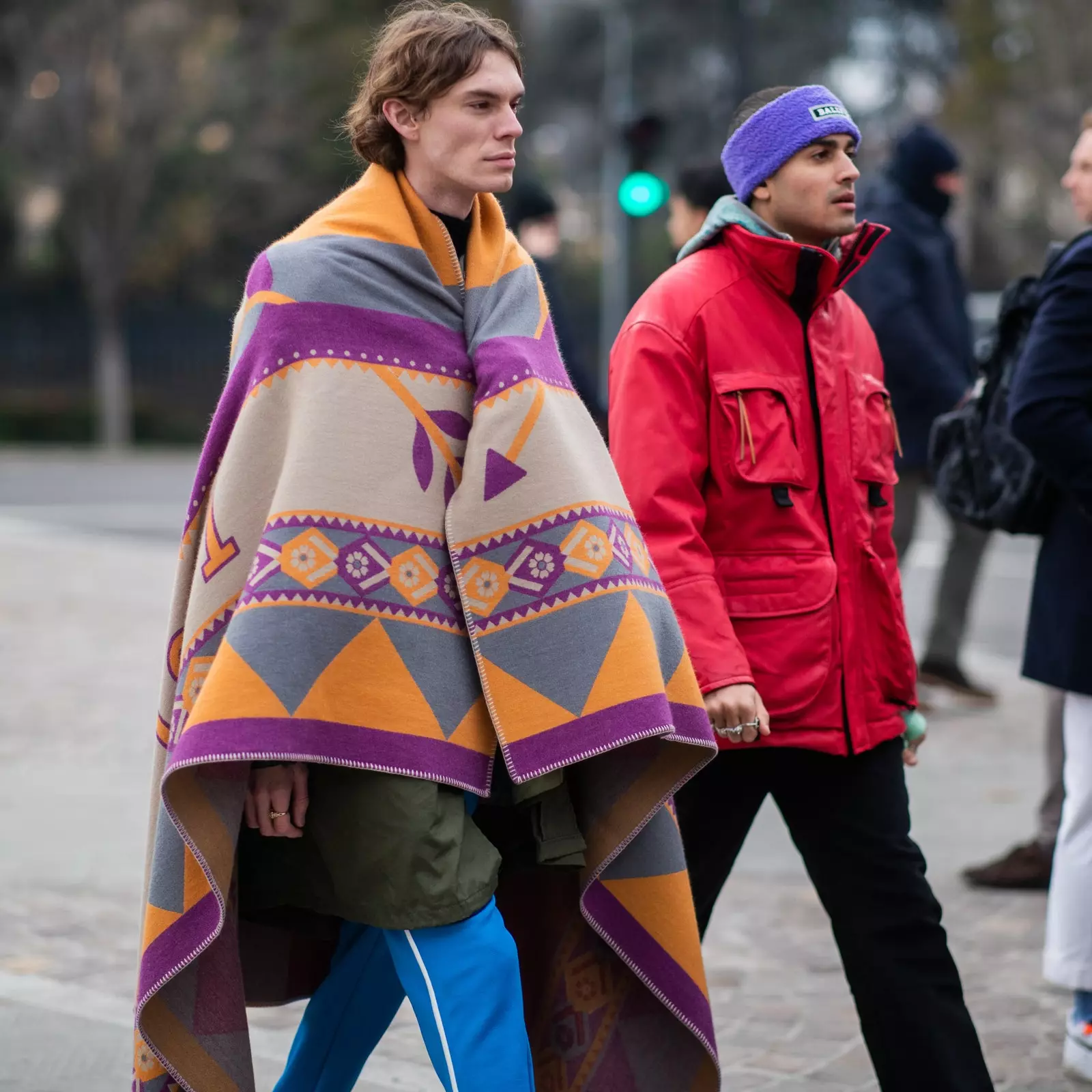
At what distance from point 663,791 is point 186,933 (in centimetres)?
77

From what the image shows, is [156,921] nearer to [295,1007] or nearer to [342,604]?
[342,604]

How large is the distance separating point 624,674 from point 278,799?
546mm

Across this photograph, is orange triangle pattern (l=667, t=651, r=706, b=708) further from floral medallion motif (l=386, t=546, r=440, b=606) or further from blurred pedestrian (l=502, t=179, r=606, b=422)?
blurred pedestrian (l=502, t=179, r=606, b=422)

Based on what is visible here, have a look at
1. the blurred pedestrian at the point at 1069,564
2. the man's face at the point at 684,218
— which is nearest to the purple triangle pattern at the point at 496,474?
the blurred pedestrian at the point at 1069,564

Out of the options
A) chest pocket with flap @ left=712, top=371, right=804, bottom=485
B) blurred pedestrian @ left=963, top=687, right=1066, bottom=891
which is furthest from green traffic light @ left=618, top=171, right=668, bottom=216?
chest pocket with flap @ left=712, top=371, right=804, bottom=485

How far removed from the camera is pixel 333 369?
8.69 ft

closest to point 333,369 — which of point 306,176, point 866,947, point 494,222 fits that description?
point 494,222

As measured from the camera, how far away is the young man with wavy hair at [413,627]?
2.62 metres

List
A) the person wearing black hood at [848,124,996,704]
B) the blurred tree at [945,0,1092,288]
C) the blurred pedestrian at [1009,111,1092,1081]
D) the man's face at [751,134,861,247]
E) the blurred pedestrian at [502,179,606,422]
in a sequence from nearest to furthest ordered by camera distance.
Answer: the man's face at [751,134,861,247] < the blurred pedestrian at [1009,111,1092,1081] < the person wearing black hood at [848,124,996,704] < the blurred pedestrian at [502,179,606,422] < the blurred tree at [945,0,1092,288]

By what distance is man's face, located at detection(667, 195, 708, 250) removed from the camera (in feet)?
20.2

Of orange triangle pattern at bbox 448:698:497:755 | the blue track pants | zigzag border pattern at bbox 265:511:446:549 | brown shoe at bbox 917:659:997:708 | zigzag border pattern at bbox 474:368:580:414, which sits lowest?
brown shoe at bbox 917:659:997:708

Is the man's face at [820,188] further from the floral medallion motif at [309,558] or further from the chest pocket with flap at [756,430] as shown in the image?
the floral medallion motif at [309,558]

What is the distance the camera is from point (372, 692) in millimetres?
2637

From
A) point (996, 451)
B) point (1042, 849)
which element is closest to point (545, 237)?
point (1042, 849)
